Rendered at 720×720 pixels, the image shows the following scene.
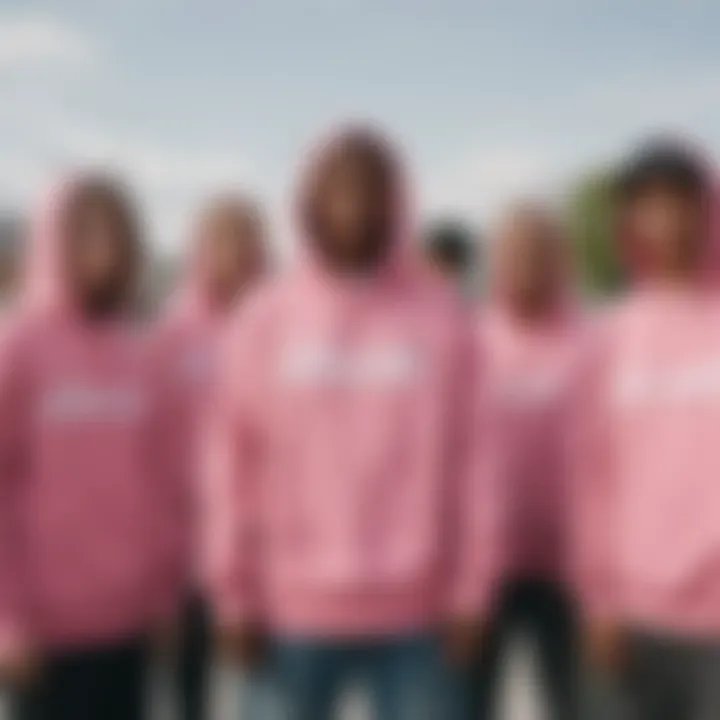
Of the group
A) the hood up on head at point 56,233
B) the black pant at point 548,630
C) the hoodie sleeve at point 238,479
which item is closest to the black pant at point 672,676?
→ the black pant at point 548,630

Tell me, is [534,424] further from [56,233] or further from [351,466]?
[56,233]

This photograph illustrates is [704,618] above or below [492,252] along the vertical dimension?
below

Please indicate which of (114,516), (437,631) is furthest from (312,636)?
(114,516)

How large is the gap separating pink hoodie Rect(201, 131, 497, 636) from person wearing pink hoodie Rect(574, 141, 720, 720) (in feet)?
0.61

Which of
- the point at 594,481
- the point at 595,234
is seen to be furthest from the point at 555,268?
the point at 594,481

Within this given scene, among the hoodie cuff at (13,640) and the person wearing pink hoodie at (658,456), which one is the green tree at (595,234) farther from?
the hoodie cuff at (13,640)

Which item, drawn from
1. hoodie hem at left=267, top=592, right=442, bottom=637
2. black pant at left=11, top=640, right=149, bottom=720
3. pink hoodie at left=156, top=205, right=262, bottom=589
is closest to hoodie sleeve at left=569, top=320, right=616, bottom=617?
hoodie hem at left=267, top=592, right=442, bottom=637

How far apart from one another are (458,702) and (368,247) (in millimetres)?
724

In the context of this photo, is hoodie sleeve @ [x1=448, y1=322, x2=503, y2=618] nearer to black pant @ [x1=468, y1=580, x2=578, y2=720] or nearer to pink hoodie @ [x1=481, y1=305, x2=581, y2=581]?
pink hoodie @ [x1=481, y1=305, x2=581, y2=581]

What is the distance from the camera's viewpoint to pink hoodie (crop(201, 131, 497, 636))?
1.91m

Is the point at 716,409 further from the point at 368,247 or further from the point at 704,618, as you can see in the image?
the point at 368,247

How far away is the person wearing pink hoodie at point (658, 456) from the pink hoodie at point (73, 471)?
27.0 inches

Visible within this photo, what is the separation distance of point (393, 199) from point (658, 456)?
1.81 ft

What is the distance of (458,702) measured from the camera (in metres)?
2.05
